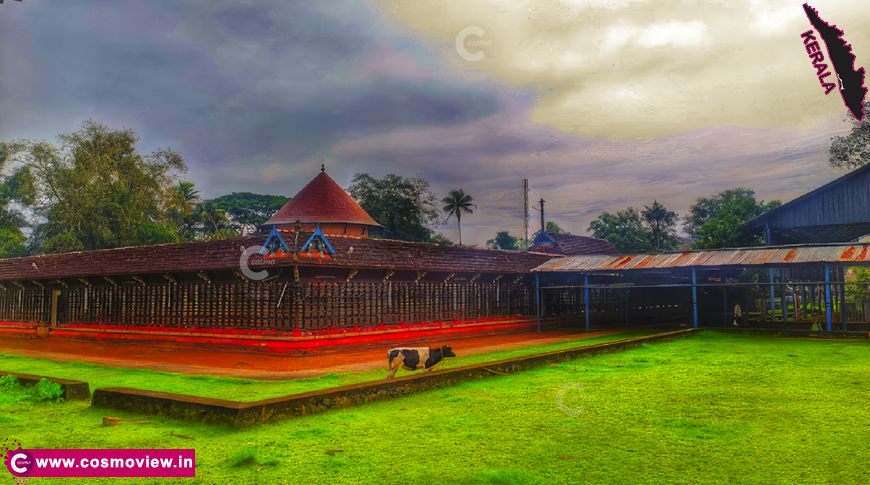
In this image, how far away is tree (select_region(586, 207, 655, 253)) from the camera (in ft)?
172

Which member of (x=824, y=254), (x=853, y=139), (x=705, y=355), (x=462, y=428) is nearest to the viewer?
(x=462, y=428)

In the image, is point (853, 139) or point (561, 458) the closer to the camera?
point (561, 458)

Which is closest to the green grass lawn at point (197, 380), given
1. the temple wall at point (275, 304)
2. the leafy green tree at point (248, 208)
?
the temple wall at point (275, 304)

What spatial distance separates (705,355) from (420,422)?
756 centimetres

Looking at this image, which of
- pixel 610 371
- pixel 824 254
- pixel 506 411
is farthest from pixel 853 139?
pixel 506 411

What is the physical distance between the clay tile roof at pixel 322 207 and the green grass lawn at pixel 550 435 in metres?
23.0

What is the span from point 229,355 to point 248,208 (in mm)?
47607

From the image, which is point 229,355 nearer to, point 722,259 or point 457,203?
point 722,259

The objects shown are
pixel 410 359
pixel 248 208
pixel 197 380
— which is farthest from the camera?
pixel 248 208

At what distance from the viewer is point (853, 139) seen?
30125 millimetres

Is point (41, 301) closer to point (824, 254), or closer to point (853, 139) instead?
point (824, 254)

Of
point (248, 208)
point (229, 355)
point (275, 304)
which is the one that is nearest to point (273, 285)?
point (275, 304)

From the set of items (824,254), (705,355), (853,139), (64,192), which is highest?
(853,139)

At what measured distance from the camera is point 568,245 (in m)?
40.9
